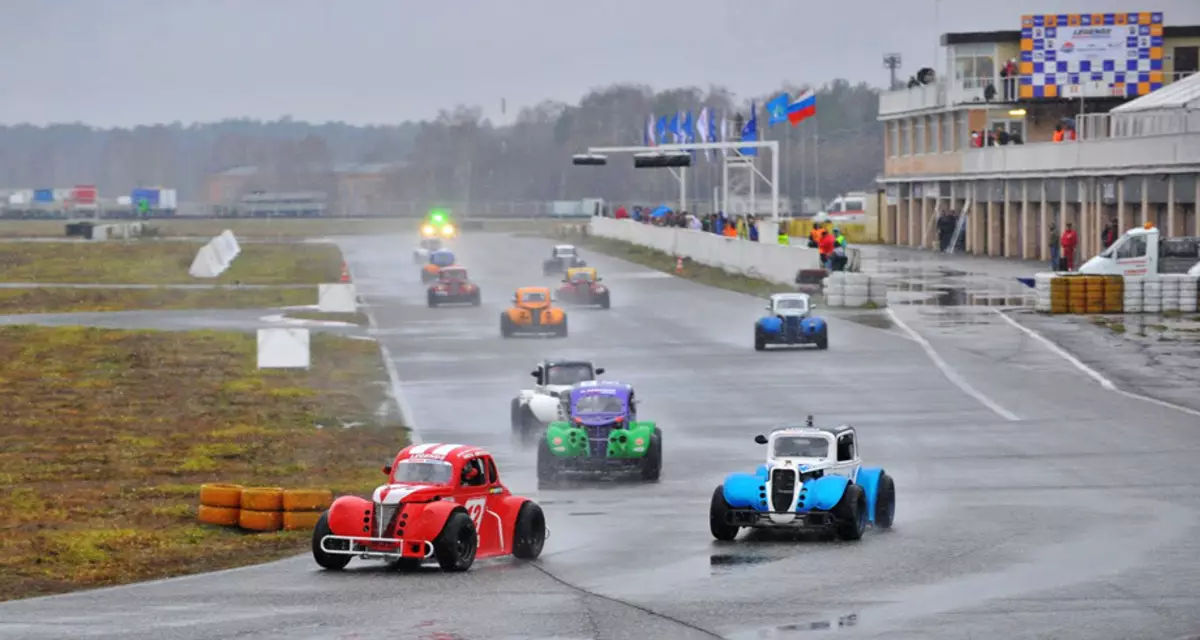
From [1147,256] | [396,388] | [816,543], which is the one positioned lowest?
[396,388]

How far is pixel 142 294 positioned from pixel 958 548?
53.9 metres

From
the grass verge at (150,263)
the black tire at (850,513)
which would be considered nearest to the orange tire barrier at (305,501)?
the black tire at (850,513)

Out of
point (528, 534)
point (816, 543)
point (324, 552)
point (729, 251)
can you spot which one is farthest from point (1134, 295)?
point (324, 552)

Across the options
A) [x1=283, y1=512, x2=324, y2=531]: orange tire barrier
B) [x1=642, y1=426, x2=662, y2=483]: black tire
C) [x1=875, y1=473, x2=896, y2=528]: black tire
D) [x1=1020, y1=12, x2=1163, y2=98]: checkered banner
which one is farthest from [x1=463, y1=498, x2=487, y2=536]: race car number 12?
[x1=1020, y1=12, x2=1163, y2=98]: checkered banner

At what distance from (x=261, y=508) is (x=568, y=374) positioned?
9.47 m

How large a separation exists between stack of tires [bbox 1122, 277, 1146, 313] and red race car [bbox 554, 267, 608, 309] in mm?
16414

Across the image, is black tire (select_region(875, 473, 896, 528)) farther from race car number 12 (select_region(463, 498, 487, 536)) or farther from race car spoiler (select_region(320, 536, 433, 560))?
race car spoiler (select_region(320, 536, 433, 560))

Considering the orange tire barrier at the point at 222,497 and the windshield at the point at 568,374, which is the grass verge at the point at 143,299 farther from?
the orange tire barrier at the point at 222,497

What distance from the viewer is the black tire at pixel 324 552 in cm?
1928

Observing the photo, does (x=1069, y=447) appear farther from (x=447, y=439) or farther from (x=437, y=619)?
(x=437, y=619)

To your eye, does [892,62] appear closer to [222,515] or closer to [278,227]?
[278,227]

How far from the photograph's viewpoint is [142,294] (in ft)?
230

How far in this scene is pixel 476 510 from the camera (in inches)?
783

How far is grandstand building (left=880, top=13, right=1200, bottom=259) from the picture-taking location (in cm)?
6662
